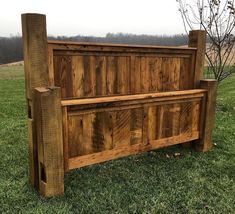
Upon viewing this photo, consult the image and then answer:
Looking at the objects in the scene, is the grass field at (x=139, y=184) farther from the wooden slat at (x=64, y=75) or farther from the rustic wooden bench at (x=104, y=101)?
the wooden slat at (x=64, y=75)

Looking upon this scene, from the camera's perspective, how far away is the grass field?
8.88ft

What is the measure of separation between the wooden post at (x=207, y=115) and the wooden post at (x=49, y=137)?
2.21 metres

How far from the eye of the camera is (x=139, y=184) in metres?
3.16

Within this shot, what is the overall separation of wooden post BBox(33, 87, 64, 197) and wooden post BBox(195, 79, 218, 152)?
2211 mm

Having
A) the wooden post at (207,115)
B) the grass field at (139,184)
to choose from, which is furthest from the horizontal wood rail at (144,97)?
the grass field at (139,184)

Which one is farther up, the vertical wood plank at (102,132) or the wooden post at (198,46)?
the wooden post at (198,46)

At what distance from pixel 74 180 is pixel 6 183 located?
29.0 inches

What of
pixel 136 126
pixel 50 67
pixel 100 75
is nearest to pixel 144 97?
pixel 136 126

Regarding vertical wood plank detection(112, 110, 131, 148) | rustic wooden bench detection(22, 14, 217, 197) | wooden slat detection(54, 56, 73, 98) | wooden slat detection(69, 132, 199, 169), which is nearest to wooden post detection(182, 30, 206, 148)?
rustic wooden bench detection(22, 14, 217, 197)

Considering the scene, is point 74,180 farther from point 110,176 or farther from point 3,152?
point 3,152

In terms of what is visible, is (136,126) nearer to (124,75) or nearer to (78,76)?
(124,75)

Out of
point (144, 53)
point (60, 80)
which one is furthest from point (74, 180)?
point (144, 53)

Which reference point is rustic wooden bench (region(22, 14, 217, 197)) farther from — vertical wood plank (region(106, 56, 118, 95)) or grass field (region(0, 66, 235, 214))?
grass field (region(0, 66, 235, 214))

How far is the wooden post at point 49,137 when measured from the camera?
266cm
